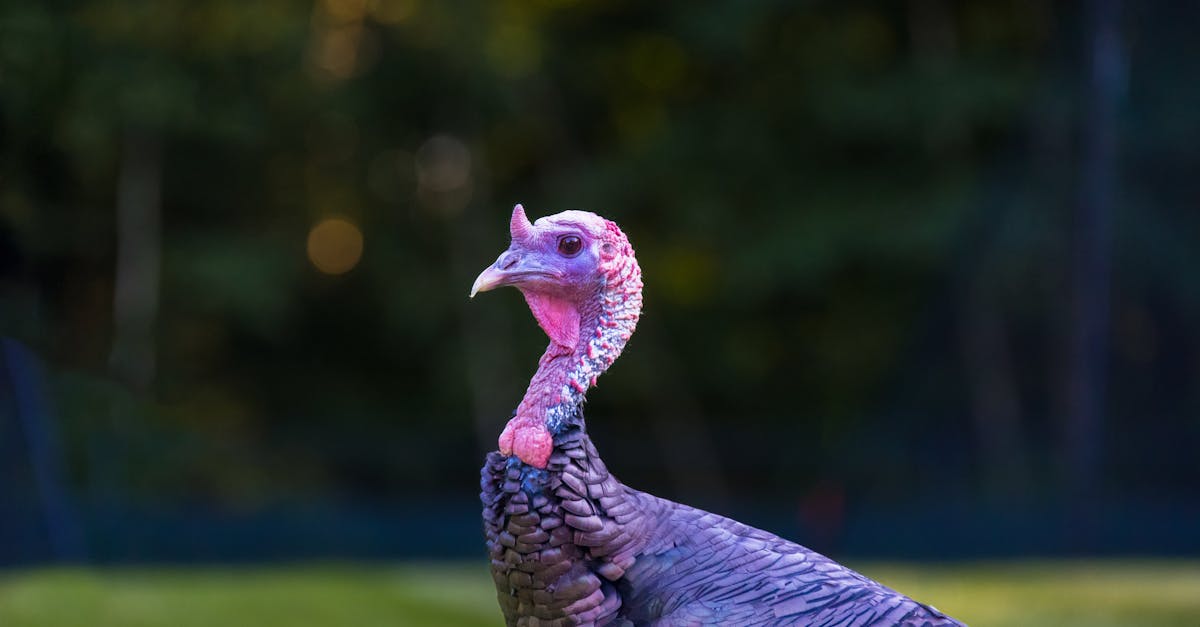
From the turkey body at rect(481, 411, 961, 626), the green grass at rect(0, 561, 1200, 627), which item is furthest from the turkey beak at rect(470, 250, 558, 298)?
the green grass at rect(0, 561, 1200, 627)

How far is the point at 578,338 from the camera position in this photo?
3107mm

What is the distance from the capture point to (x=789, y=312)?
1503 centimetres

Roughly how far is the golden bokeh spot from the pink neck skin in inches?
504

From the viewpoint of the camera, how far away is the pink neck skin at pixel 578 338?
3027mm

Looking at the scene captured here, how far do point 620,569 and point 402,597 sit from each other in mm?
5629

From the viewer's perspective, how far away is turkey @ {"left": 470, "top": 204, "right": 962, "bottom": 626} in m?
2.91

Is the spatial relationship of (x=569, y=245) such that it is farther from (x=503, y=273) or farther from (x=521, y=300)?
(x=521, y=300)

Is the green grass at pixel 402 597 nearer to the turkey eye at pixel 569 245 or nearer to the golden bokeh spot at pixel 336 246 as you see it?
the turkey eye at pixel 569 245

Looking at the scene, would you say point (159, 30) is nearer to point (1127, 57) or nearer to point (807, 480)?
point (807, 480)

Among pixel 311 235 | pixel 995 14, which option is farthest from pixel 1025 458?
pixel 311 235

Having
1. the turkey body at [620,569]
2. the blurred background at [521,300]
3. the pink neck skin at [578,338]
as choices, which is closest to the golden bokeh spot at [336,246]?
the blurred background at [521,300]

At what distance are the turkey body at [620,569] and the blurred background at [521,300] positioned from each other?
6.71 metres

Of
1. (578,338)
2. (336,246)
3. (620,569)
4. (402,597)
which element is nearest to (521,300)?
(336,246)

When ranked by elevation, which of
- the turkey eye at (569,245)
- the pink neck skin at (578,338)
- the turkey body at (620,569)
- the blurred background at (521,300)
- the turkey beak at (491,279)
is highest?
the blurred background at (521,300)
